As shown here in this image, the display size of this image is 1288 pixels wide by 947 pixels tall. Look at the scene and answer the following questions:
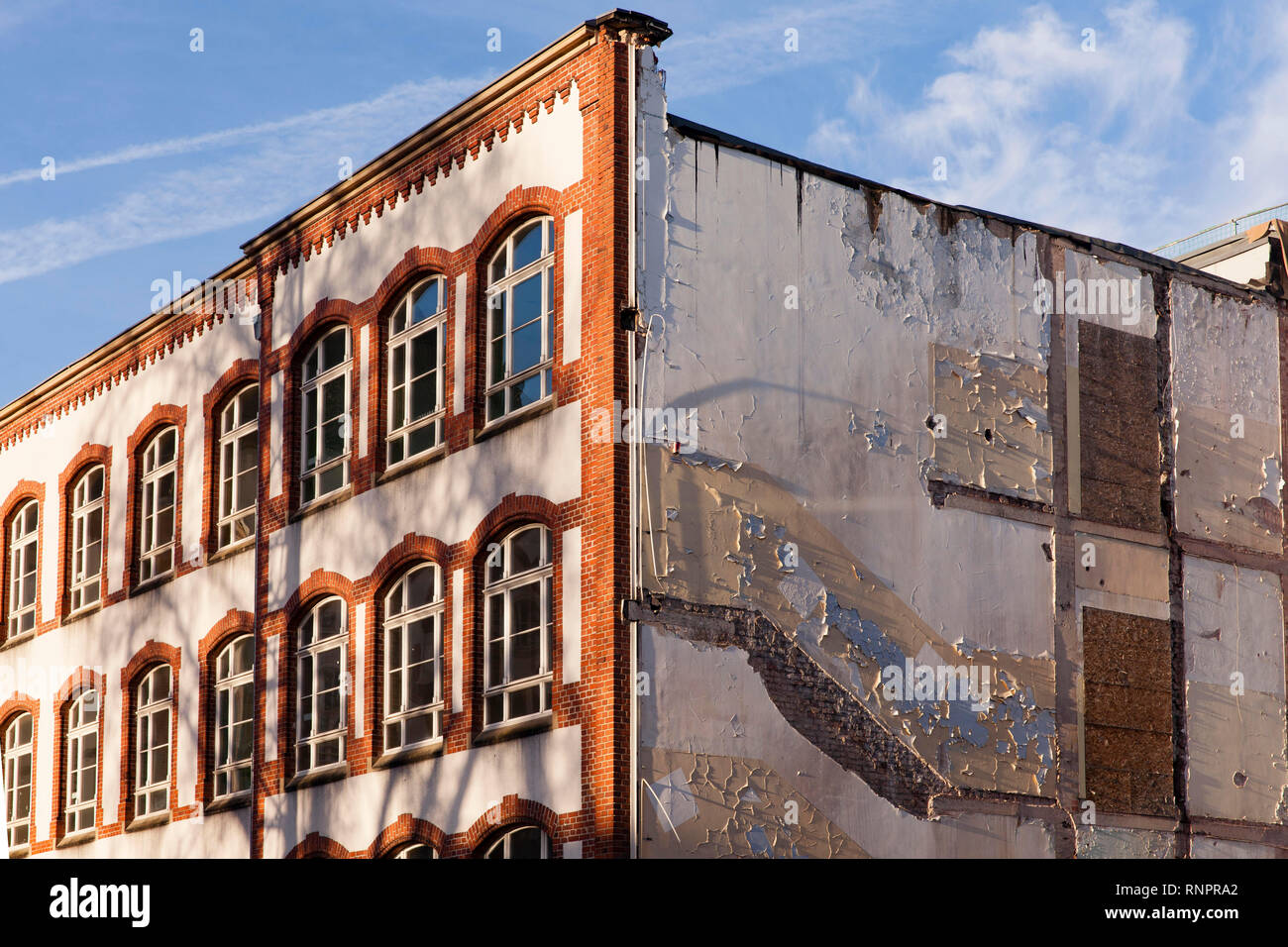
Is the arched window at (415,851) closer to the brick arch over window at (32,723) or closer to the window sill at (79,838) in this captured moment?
the window sill at (79,838)

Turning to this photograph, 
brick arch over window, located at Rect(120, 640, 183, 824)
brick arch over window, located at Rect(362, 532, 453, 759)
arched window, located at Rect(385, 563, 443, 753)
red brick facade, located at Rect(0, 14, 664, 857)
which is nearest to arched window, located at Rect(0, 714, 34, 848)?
red brick facade, located at Rect(0, 14, 664, 857)

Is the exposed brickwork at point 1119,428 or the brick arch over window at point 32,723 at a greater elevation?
the exposed brickwork at point 1119,428

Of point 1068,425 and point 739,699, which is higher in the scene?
point 1068,425

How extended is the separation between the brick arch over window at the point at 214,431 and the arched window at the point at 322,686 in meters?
3.01

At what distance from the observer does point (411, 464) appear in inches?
872

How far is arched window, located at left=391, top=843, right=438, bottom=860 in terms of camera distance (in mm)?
21072

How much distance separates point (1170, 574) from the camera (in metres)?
23.5

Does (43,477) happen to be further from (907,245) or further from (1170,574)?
(1170,574)

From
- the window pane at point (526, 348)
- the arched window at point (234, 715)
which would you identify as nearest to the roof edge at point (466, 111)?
the window pane at point (526, 348)

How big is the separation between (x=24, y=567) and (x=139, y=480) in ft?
14.3

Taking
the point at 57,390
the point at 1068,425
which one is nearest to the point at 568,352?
the point at 1068,425

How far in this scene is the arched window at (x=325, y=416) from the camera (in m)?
23.8
